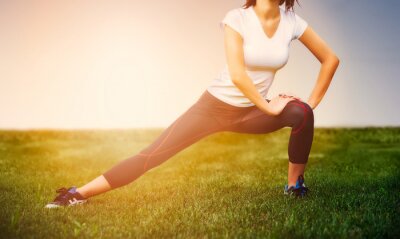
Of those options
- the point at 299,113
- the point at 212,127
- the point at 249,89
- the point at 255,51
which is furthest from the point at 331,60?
the point at 212,127

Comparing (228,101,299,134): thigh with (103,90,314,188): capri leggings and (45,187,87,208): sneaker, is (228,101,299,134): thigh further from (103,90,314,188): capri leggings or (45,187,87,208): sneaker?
(45,187,87,208): sneaker

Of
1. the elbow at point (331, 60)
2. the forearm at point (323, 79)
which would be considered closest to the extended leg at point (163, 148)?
the forearm at point (323, 79)

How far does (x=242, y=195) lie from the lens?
4.81m

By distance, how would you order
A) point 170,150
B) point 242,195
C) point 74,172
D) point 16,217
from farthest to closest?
1. point 74,172
2. point 242,195
3. point 170,150
4. point 16,217

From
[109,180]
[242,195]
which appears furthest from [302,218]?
[109,180]

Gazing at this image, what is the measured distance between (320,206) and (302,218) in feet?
1.57

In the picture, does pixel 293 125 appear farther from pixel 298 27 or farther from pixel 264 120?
pixel 298 27

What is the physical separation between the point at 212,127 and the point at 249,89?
0.53 meters

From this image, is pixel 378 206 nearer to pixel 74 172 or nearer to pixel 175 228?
pixel 175 228

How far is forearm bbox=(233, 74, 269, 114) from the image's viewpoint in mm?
4020

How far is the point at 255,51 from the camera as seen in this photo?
13.6ft

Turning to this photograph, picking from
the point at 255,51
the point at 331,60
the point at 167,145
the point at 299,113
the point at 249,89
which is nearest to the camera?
the point at 249,89

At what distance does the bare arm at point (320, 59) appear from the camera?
176 inches

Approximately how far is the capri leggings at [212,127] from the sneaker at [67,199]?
327 mm
